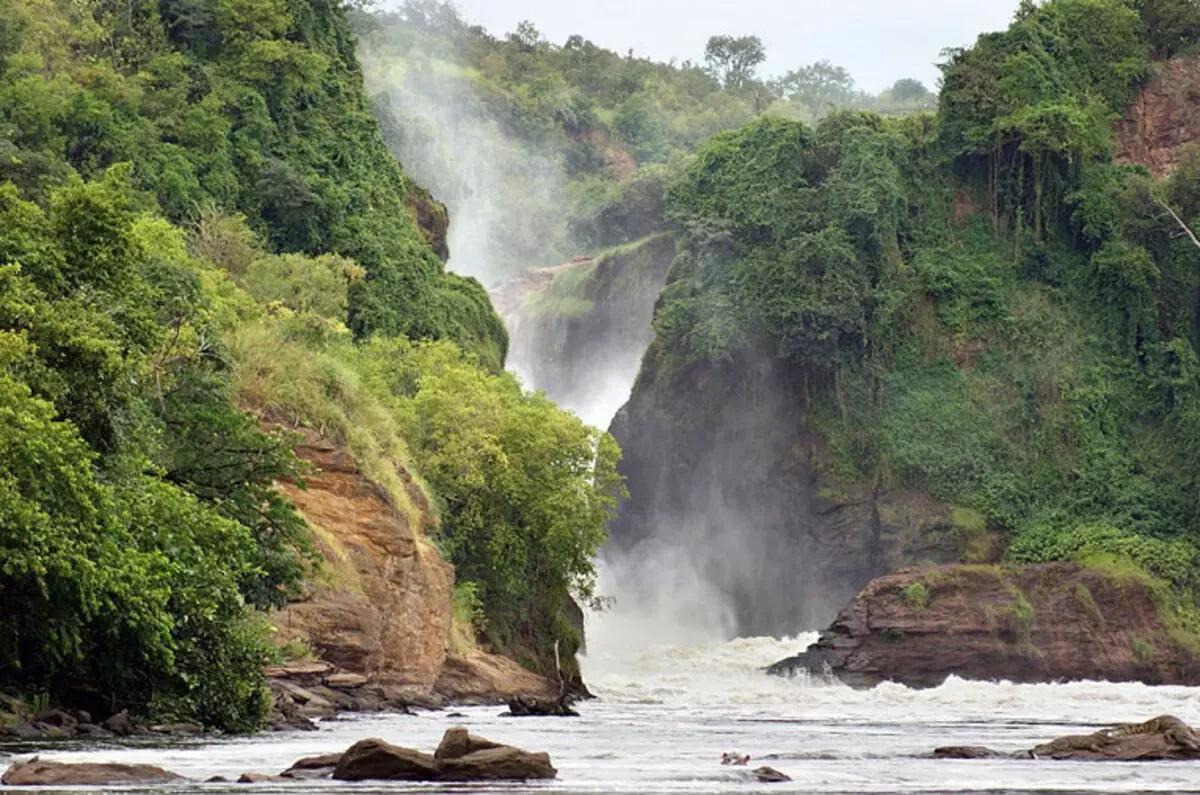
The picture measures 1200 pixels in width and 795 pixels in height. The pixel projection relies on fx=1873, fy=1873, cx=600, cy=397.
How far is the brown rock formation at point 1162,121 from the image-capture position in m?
106

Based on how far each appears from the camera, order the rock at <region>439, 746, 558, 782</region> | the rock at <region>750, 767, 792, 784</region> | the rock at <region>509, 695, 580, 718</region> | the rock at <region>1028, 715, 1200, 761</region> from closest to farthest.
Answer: the rock at <region>439, 746, 558, 782</region>
the rock at <region>750, 767, 792, 784</region>
the rock at <region>1028, 715, 1200, 761</region>
the rock at <region>509, 695, 580, 718</region>

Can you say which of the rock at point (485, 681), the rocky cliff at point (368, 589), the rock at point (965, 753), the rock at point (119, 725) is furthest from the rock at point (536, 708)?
the rock at point (119, 725)

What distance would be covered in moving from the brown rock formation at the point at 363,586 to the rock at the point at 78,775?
20826mm

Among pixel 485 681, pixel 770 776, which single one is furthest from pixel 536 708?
pixel 770 776

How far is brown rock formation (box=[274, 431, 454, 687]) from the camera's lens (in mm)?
45156

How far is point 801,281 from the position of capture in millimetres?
99250

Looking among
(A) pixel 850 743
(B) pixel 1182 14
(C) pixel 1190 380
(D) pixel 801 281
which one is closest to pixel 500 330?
(D) pixel 801 281

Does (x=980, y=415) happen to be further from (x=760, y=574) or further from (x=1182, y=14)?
(x=1182, y=14)

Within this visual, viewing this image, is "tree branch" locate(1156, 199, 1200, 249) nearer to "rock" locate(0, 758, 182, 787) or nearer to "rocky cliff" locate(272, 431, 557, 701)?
"rocky cliff" locate(272, 431, 557, 701)

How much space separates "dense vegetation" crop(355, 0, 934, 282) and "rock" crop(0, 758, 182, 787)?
115982mm

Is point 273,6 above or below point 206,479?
above

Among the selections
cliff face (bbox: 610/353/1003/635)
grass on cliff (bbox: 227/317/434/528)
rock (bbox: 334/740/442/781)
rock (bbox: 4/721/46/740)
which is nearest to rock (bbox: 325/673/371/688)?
grass on cliff (bbox: 227/317/434/528)

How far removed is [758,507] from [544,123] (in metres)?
72.1

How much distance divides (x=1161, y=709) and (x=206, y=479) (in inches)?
1690
